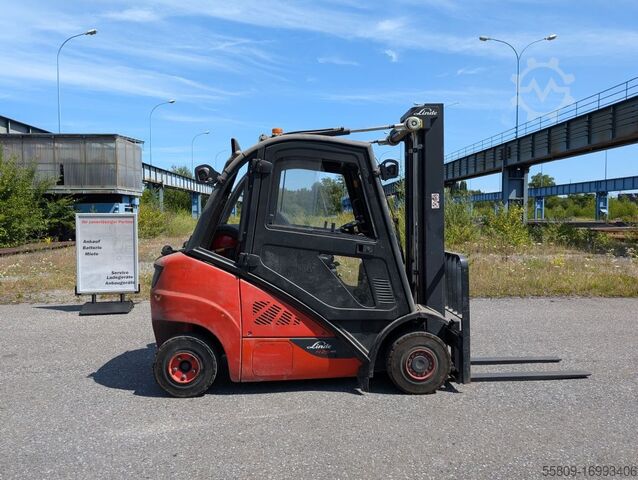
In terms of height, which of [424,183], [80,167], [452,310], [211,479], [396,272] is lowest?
[211,479]

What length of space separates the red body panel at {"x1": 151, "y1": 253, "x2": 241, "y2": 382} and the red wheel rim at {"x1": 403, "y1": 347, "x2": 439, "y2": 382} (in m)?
1.48

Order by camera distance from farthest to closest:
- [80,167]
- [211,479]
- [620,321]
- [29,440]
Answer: [80,167] → [620,321] → [29,440] → [211,479]

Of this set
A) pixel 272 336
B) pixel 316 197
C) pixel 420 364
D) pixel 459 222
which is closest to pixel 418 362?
pixel 420 364

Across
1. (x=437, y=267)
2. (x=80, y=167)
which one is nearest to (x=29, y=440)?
(x=437, y=267)

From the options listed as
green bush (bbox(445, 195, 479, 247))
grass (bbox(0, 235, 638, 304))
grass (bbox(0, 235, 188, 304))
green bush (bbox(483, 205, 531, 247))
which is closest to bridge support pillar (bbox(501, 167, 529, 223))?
green bush (bbox(445, 195, 479, 247))

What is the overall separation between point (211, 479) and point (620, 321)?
7.08 meters

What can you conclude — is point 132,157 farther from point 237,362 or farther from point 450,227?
point 237,362

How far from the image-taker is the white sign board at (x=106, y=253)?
380 inches

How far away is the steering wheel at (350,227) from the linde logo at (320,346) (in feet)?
3.27

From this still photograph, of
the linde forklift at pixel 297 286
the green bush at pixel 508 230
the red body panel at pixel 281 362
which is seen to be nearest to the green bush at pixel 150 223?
the green bush at pixel 508 230

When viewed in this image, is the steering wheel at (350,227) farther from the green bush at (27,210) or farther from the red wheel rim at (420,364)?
the green bush at (27,210)

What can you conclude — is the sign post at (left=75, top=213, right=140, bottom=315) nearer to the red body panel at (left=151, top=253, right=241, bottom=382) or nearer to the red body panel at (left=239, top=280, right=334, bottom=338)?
the red body panel at (left=151, top=253, right=241, bottom=382)

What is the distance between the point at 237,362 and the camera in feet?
15.9

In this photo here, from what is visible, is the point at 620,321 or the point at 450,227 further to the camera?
the point at 450,227
